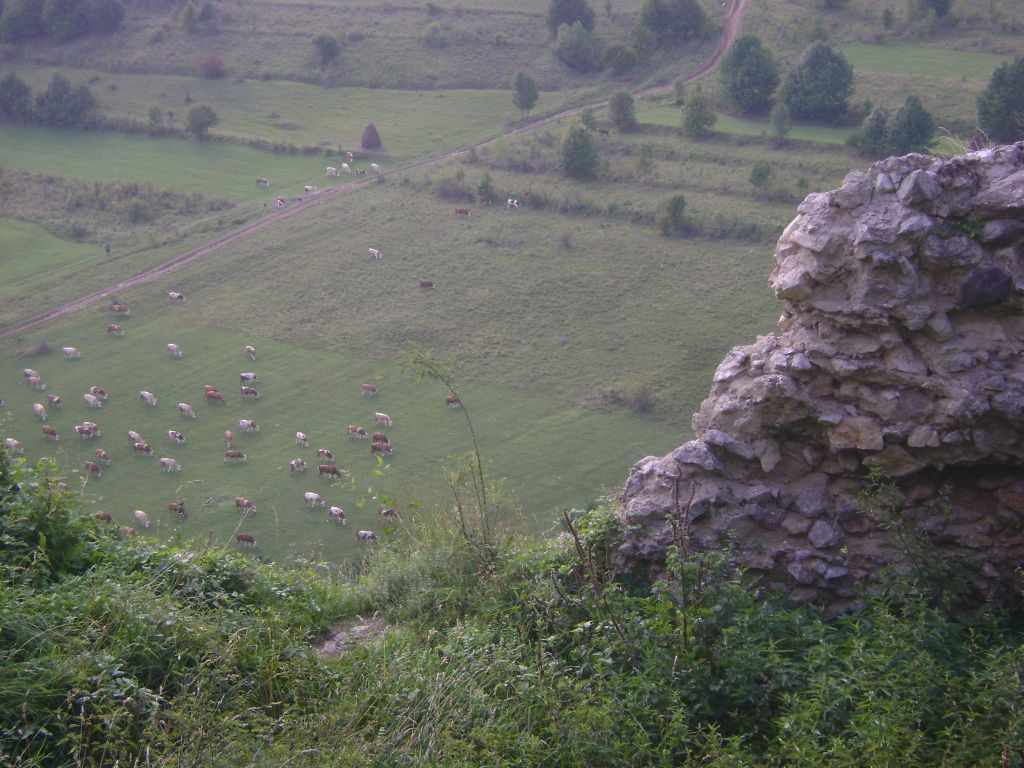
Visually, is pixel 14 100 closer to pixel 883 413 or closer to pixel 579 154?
pixel 579 154

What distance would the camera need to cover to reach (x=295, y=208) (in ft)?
142

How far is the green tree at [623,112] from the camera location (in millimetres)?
48625

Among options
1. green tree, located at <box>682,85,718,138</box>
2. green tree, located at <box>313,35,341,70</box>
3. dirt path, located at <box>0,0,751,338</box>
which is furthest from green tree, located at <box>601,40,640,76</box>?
green tree, located at <box>313,35,341,70</box>

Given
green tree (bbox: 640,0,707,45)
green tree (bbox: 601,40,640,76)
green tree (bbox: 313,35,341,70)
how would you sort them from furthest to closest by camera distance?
green tree (bbox: 313,35,341,70) < green tree (bbox: 640,0,707,45) < green tree (bbox: 601,40,640,76)

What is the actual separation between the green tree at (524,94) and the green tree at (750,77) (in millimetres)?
10886

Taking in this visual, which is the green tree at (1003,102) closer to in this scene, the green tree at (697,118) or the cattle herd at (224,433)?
the green tree at (697,118)

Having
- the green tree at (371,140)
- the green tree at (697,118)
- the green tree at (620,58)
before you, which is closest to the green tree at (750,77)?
the green tree at (697,118)

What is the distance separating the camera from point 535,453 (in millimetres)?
25219

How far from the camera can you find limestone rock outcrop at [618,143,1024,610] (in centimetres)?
692

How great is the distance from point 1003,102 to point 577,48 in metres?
28.2

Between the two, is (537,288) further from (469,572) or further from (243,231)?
(469,572)

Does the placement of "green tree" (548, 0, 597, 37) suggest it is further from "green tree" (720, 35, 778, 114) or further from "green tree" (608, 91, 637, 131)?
"green tree" (608, 91, 637, 131)

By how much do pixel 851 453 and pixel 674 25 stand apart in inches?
2322

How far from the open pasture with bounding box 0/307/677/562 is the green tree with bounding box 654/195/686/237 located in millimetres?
12711
